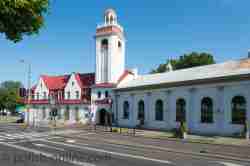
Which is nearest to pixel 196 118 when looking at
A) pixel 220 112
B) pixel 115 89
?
pixel 220 112

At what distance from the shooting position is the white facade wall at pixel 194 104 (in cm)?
2933

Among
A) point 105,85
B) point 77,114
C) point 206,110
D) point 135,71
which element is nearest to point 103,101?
point 105,85

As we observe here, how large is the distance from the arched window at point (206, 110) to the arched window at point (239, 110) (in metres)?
2.89

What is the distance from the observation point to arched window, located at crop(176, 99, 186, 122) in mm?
34125

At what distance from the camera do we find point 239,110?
28.9 metres

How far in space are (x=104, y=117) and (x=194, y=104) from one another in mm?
17950

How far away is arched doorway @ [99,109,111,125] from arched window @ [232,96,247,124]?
Result: 21652mm

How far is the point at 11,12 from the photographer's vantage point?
7.62 meters

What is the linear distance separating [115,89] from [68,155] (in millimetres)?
28439

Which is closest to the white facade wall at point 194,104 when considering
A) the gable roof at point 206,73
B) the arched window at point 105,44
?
the gable roof at point 206,73

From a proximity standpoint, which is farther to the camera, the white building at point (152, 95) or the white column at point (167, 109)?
the white column at point (167, 109)

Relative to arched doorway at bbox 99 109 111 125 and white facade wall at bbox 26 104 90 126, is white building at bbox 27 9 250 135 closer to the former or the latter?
arched doorway at bbox 99 109 111 125

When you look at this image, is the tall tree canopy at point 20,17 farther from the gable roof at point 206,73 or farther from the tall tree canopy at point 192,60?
the tall tree canopy at point 192,60

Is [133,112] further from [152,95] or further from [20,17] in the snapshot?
[20,17]
